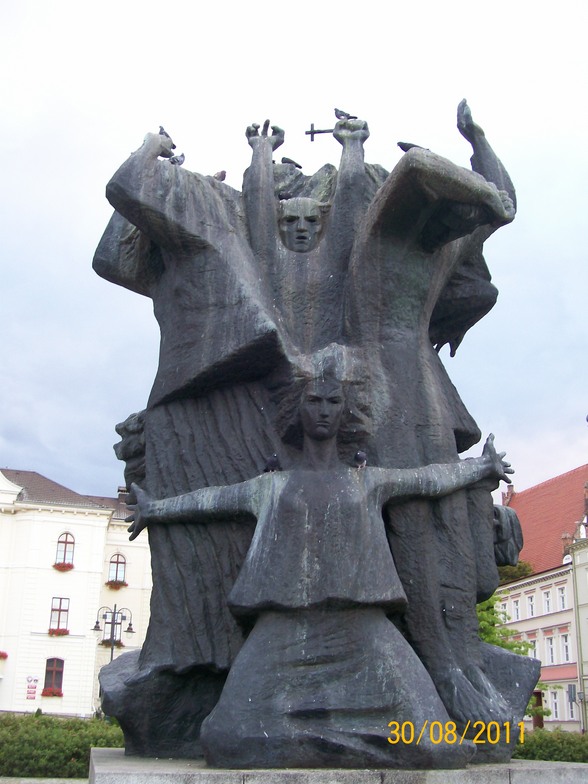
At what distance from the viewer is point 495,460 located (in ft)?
18.2

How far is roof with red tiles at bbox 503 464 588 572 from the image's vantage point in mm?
46781

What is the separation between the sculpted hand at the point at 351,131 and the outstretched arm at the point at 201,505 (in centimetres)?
250

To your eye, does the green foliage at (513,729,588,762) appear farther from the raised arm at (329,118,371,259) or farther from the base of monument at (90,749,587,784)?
the raised arm at (329,118,371,259)

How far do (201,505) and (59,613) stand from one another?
4025 cm

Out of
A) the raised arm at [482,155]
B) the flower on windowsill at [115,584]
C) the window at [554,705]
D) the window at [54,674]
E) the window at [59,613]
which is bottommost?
the window at [554,705]

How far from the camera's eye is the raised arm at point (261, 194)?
5895 mm

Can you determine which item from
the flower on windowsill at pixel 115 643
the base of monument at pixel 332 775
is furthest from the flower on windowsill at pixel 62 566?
the base of monument at pixel 332 775

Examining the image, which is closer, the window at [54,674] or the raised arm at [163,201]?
the raised arm at [163,201]

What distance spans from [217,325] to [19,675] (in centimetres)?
3948

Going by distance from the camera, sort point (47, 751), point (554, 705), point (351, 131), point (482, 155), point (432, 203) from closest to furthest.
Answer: point (432, 203)
point (351, 131)
point (482, 155)
point (47, 751)
point (554, 705)

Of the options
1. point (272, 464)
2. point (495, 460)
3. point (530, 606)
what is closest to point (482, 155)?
point (495, 460)

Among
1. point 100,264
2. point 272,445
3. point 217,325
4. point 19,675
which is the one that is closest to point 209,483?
point 272,445

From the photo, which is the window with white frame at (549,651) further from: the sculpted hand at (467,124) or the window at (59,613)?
the sculpted hand at (467,124)

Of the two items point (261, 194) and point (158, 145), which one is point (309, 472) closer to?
point (261, 194)
